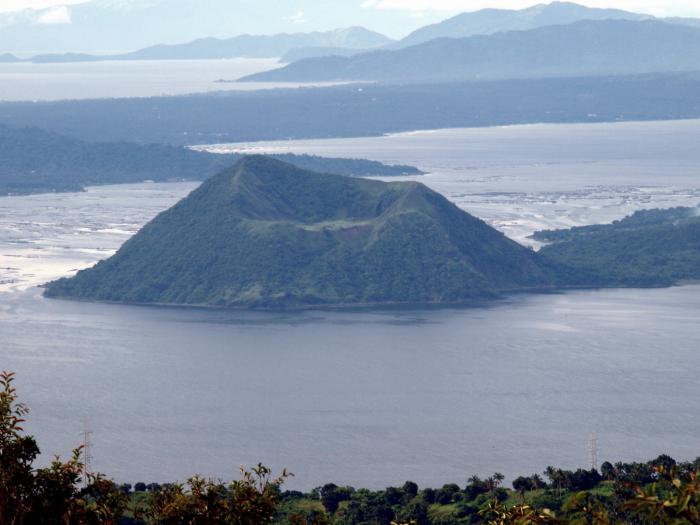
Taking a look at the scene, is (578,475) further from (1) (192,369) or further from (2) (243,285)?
(2) (243,285)

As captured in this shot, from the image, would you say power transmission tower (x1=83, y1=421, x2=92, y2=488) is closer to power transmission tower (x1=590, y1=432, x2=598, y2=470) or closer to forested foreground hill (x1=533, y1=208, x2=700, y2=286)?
power transmission tower (x1=590, y1=432, x2=598, y2=470)

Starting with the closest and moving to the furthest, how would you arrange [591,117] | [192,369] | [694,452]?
[694,452]
[192,369]
[591,117]

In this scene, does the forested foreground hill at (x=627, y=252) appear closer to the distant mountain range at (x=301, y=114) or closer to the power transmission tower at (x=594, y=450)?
the power transmission tower at (x=594, y=450)

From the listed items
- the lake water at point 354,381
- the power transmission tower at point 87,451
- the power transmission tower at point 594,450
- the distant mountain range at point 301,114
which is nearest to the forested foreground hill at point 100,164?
the distant mountain range at point 301,114

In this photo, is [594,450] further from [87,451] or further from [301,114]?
[301,114]

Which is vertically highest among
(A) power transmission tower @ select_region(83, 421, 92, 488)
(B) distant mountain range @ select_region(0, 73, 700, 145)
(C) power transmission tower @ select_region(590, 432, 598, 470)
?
(B) distant mountain range @ select_region(0, 73, 700, 145)

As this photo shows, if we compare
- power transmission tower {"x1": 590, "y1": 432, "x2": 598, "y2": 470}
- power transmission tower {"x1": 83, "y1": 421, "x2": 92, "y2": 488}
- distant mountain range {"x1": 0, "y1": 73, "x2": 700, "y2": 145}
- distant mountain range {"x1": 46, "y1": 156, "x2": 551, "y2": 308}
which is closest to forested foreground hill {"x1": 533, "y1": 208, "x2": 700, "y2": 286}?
distant mountain range {"x1": 46, "y1": 156, "x2": 551, "y2": 308}

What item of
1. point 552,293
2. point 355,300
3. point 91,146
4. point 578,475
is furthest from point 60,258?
point 91,146
